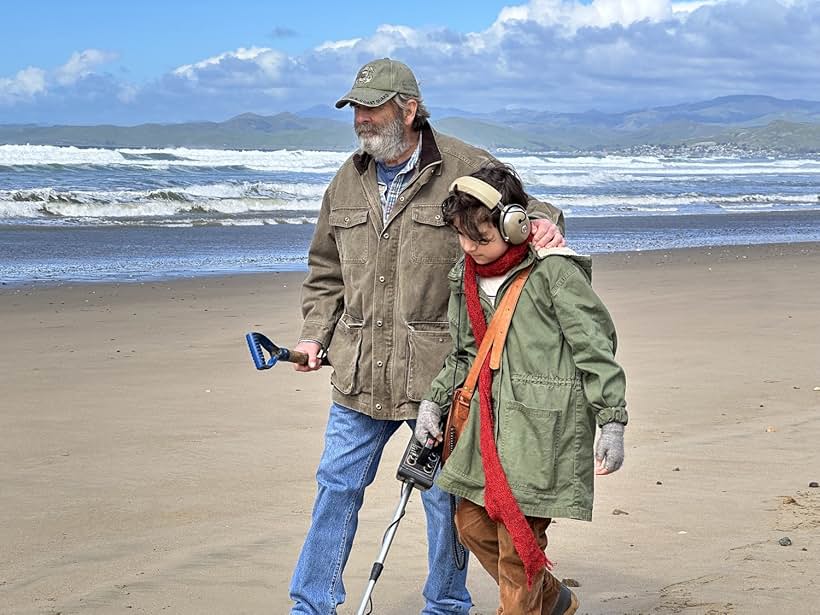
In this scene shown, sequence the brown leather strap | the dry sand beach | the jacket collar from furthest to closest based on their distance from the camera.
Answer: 1. the dry sand beach
2. the jacket collar
3. the brown leather strap

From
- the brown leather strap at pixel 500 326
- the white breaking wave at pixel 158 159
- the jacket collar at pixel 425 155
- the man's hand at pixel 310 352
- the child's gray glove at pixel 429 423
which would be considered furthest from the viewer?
the white breaking wave at pixel 158 159

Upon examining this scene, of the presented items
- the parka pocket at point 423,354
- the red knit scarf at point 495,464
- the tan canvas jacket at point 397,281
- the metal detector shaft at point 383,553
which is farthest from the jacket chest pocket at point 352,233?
the metal detector shaft at point 383,553

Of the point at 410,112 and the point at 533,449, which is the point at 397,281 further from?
the point at 533,449

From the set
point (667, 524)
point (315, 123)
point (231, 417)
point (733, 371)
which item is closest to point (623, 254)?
point (733, 371)

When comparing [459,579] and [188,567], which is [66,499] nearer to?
[188,567]

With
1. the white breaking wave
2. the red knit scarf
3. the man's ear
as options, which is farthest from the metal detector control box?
the white breaking wave

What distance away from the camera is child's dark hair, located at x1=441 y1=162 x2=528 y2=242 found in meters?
3.50

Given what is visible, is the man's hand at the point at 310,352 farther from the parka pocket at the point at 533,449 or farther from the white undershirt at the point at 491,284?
the parka pocket at the point at 533,449

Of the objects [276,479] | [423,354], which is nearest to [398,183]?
[423,354]

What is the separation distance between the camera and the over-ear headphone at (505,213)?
345cm

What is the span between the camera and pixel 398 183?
4.11 meters

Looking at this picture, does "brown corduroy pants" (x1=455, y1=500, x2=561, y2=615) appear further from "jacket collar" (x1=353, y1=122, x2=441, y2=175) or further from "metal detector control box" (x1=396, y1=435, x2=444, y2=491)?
"jacket collar" (x1=353, y1=122, x2=441, y2=175)

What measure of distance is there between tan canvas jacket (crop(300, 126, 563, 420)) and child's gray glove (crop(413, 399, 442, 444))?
241mm

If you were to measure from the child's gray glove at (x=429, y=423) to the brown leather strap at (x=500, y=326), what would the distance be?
0.21m
